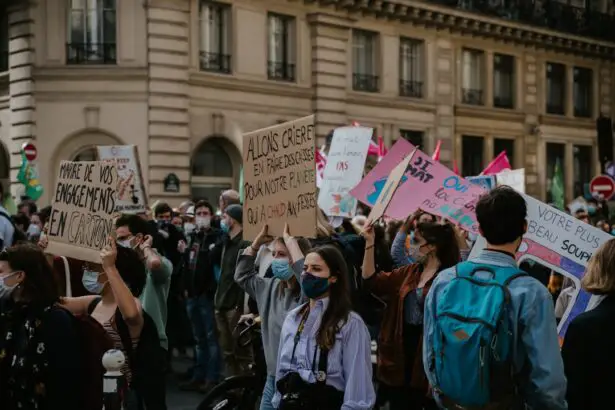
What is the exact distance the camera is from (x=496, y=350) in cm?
393

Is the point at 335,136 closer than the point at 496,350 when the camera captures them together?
No

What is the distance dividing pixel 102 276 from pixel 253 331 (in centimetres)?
191

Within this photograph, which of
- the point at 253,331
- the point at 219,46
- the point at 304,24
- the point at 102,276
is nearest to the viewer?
the point at 102,276

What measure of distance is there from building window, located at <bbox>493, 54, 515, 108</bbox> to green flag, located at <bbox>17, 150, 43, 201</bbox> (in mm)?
18111

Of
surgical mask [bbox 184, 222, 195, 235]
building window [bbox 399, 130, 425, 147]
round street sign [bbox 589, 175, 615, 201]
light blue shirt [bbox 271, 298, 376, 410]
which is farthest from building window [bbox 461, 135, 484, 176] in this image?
light blue shirt [bbox 271, 298, 376, 410]

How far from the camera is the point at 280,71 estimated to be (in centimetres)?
Answer: 2645

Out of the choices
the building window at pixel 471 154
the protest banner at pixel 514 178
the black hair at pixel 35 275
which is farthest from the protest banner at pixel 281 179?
the building window at pixel 471 154

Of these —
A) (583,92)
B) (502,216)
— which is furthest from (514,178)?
(583,92)

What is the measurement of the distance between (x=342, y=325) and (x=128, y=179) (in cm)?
752

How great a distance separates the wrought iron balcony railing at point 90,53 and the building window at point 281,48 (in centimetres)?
454

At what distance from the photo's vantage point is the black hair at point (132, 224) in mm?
7488

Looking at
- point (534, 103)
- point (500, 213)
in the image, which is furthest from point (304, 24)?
point (500, 213)

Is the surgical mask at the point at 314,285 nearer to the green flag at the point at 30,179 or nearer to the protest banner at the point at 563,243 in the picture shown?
the protest banner at the point at 563,243

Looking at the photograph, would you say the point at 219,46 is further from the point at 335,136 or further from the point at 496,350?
the point at 496,350
